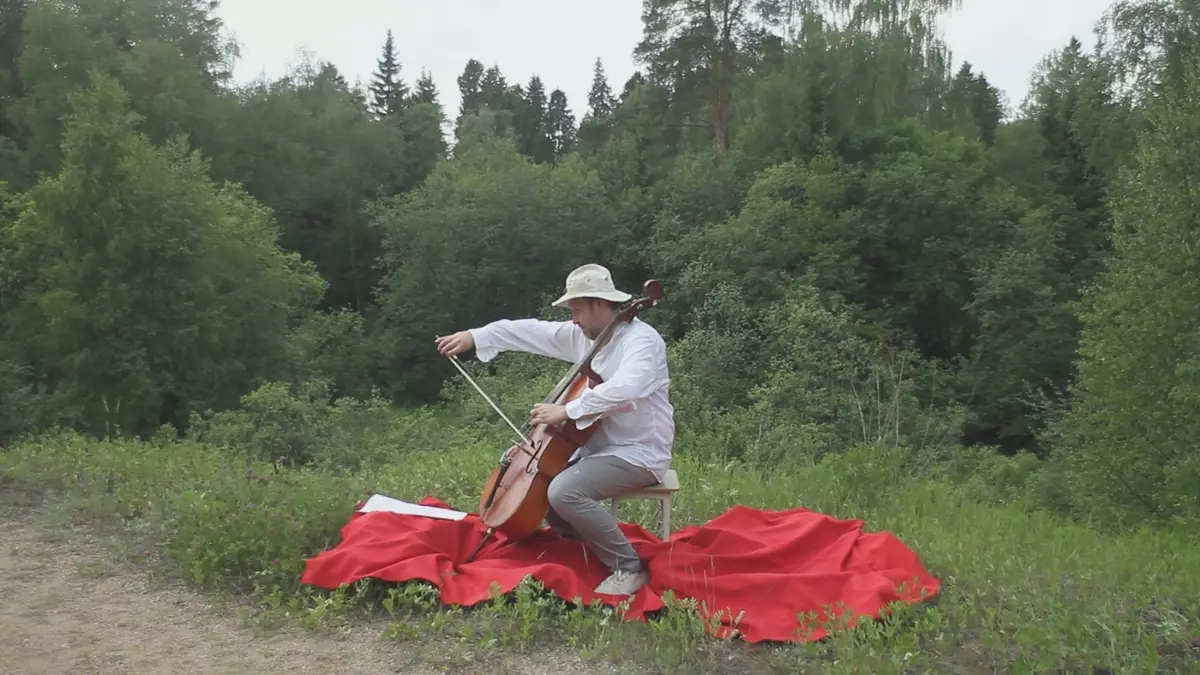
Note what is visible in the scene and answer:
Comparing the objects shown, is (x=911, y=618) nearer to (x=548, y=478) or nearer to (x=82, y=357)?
(x=548, y=478)

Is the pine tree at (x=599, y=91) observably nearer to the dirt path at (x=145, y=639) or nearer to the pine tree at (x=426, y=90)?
the pine tree at (x=426, y=90)

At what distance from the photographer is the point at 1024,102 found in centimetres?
3039

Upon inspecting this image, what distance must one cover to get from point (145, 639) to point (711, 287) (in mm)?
19621

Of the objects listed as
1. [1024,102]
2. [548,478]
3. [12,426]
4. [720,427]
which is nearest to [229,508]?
[548,478]

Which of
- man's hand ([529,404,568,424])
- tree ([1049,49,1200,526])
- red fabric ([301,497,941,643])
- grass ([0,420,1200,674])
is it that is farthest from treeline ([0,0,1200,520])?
man's hand ([529,404,568,424])

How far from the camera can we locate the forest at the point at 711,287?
5711 millimetres

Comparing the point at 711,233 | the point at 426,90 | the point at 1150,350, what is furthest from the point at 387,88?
the point at 1150,350

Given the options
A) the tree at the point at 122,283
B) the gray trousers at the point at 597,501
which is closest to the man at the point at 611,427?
the gray trousers at the point at 597,501

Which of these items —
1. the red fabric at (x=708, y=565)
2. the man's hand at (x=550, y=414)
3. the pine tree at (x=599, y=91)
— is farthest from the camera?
the pine tree at (x=599, y=91)

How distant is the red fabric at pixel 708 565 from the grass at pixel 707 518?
0.31ft

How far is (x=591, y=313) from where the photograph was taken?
4641 mm

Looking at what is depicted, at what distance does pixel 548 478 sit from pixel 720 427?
7876mm

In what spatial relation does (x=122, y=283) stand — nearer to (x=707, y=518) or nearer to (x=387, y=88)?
(x=707, y=518)

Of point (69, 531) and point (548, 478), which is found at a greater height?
point (548, 478)
